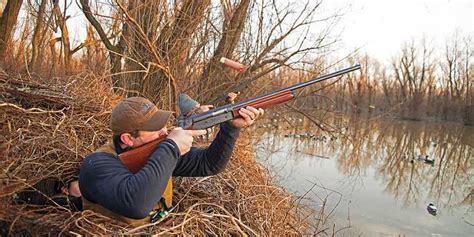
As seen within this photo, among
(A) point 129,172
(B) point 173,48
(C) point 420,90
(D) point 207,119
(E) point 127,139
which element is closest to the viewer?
(A) point 129,172

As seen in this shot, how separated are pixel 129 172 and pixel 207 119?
0.71m

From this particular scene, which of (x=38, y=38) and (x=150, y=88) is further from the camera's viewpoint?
(x=38, y=38)

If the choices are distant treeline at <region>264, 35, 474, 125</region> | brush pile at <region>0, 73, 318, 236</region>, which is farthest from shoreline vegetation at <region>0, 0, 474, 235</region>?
distant treeline at <region>264, 35, 474, 125</region>

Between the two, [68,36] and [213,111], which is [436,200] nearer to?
[213,111]

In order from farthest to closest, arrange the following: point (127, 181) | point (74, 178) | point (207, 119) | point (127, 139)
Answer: point (74, 178) < point (207, 119) < point (127, 139) < point (127, 181)

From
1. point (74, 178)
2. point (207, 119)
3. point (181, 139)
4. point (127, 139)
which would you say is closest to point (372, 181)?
point (207, 119)

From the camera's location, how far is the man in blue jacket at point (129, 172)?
189cm

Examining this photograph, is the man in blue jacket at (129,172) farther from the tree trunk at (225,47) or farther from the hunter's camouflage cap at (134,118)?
the tree trunk at (225,47)

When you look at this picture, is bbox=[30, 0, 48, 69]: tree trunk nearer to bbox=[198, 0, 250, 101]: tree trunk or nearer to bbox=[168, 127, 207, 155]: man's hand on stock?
bbox=[198, 0, 250, 101]: tree trunk

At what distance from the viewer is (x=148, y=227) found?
7.16 feet

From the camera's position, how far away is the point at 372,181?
396 inches

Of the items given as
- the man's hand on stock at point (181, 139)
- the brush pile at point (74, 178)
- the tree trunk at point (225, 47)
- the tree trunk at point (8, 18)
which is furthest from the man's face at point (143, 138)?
the tree trunk at point (8, 18)

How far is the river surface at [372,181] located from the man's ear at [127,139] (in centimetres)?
283

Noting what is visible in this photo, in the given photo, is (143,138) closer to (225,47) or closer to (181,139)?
(181,139)
